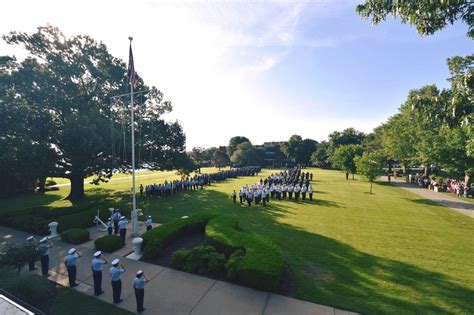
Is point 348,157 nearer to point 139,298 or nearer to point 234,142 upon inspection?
point 139,298

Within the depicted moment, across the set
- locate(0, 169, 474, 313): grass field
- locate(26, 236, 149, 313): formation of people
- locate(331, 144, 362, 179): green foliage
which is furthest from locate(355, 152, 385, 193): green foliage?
locate(26, 236, 149, 313): formation of people

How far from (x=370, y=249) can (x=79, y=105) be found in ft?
81.8

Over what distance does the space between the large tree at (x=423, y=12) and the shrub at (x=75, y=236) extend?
16697mm

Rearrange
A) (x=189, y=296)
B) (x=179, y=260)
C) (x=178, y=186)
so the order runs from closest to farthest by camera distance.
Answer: (x=189, y=296), (x=179, y=260), (x=178, y=186)

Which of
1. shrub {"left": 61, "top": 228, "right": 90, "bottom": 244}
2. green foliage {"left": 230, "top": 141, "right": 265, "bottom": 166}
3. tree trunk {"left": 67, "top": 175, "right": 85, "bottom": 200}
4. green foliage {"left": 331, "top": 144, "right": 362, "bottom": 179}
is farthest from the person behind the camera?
green foliage {"left": 230, "top": 141, "right": 265, "bottom": 166}

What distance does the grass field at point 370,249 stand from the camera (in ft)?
22.5

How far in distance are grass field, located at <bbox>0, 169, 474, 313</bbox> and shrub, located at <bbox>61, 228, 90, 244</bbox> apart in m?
4.26

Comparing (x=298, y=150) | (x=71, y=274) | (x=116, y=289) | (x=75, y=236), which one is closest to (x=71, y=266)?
(x=71, y=274)

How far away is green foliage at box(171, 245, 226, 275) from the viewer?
8.30m

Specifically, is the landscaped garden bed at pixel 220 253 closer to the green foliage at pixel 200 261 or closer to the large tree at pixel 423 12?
the green foliage at pixel 200 261

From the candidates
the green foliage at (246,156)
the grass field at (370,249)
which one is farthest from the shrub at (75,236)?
the green foliage at (246,156)

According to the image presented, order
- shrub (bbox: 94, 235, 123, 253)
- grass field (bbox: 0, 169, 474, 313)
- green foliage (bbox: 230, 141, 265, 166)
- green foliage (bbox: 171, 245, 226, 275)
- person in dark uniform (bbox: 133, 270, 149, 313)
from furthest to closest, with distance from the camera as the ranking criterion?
1. green foliage (bbox: 230, 141, 265, 166)
2. shrub (bbox: 94, 235, 123, 253)
3. green foliage (bbox: 171, 245, 226, 275)
4. grass field (bbox: 0, 169, 474, 313)
5. person in dark uniform (bbox: 133, 270, 149, 313)

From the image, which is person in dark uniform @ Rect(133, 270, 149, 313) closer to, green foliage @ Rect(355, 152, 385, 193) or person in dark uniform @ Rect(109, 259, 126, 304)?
person in dark uniform @ Rect(109, 259, 126, 304)

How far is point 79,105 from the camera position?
68.7 ft
